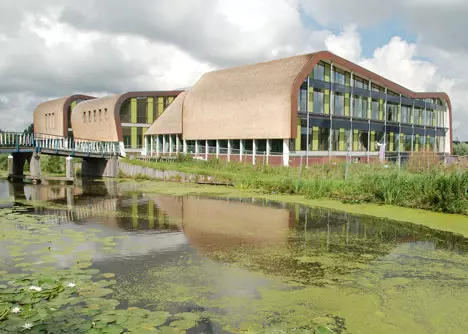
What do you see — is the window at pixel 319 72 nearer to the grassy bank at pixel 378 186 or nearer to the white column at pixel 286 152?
the white column at pixel 286 152

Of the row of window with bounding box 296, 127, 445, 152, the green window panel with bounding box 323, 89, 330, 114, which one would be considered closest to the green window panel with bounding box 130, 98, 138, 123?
the row of window with bounding box 296, 127, 445, 152

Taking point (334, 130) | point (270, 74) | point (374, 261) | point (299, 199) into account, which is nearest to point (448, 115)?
point (334, 130)

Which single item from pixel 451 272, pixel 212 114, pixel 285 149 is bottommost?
pixel 451 272

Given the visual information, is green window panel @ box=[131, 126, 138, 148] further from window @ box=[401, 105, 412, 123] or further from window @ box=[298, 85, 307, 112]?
window @ box=[401, 105, 412, 123]

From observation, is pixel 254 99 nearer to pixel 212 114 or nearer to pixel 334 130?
pixel 212 114

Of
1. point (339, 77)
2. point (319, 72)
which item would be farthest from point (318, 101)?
point (339, 77)

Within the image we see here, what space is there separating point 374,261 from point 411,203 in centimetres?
674

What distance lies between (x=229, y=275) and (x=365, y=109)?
32388 millimetres

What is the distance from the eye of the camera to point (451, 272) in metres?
7.48

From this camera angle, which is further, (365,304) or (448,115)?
(448,115)

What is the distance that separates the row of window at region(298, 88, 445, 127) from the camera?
32438 millimetres

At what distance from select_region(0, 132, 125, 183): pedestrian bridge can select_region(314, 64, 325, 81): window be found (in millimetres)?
15963

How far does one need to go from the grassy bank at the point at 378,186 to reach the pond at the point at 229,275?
90.6 inches

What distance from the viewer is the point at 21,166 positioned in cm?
3170
